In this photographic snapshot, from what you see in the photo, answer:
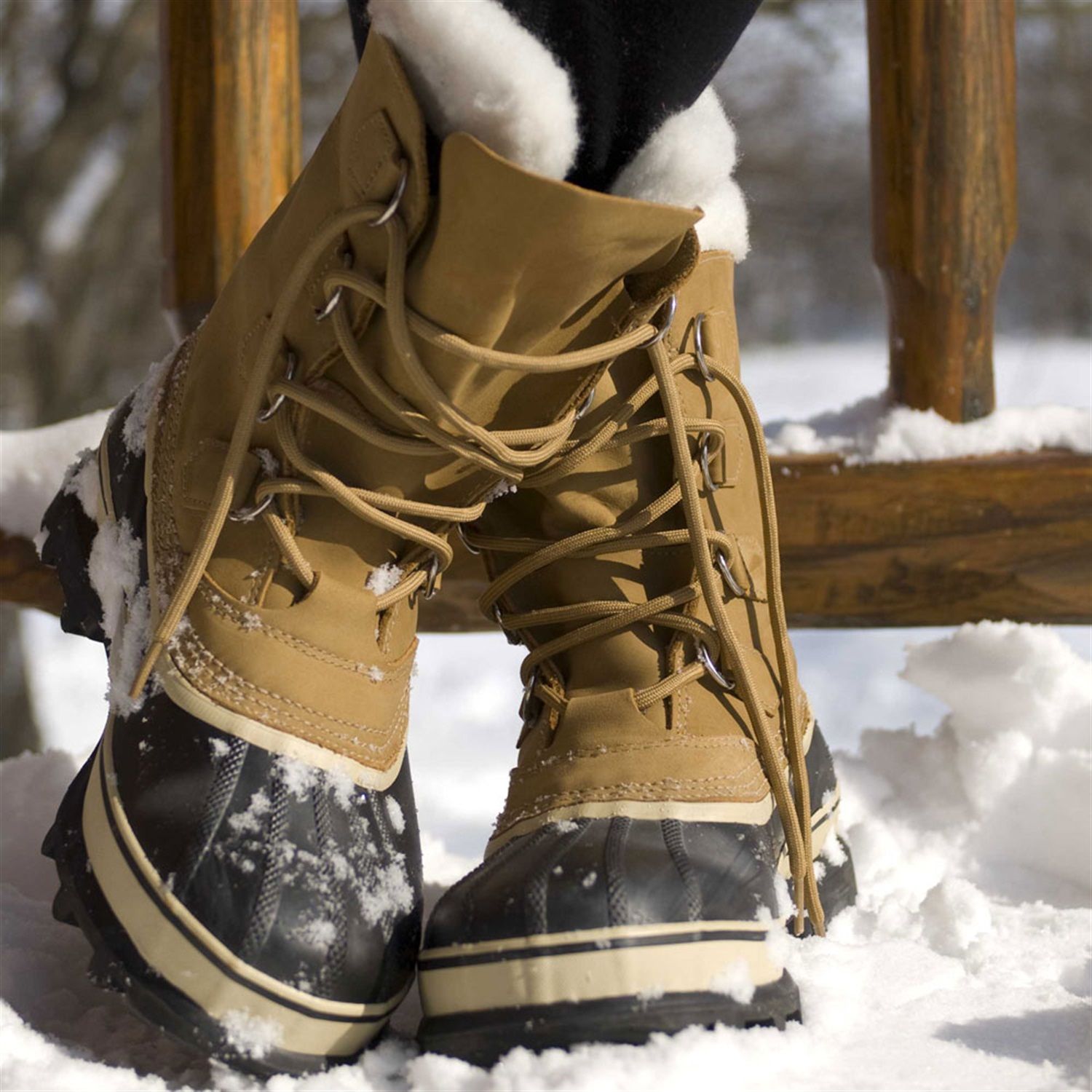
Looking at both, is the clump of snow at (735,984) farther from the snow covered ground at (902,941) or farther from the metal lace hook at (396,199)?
the metal lace hook at (396,199)

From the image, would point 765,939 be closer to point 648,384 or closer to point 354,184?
point 648,384

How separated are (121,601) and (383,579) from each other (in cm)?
17

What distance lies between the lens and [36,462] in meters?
1.12

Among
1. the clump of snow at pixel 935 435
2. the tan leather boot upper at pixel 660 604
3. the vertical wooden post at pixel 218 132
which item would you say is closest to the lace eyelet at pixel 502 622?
the tan leather boot upper at pixel 660 604

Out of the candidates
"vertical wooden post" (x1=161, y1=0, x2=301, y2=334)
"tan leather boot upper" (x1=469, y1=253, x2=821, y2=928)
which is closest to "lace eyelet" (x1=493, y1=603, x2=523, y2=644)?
"tan leather boot upper" (x1=469, y1=253, x2=821, y2=928)

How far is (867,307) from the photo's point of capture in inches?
249

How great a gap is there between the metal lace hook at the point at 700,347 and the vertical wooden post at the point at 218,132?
0.63m

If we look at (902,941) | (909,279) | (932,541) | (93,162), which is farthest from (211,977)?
(93,162)

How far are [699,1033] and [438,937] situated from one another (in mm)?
137

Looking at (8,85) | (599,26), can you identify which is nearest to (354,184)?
(599,26)

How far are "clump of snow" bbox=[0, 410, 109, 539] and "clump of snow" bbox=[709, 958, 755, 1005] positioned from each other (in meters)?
0.76

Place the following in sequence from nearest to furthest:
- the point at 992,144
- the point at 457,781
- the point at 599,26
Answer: the point at 599,26 < the point at 992,144 < the point at 457,781

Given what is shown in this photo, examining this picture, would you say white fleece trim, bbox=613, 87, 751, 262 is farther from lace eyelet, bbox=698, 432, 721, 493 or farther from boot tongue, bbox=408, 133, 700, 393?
lace eyelet, bbox=698, 432, 721, 493

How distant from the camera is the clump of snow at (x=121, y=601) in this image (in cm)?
68
